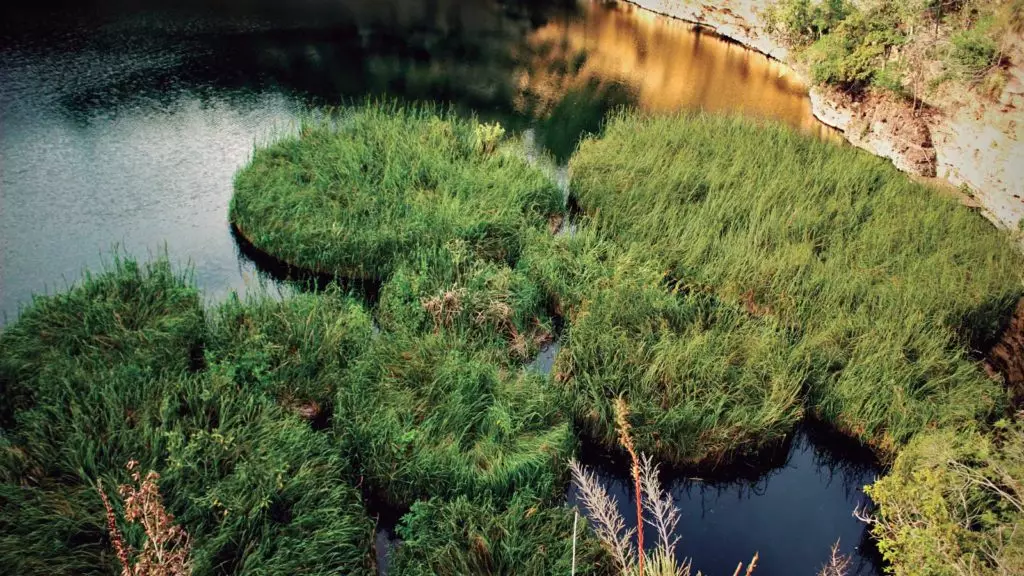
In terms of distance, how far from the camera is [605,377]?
253 inches

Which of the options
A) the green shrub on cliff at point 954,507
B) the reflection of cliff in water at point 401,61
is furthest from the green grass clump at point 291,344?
the reflection of cliff in water at point 401,61

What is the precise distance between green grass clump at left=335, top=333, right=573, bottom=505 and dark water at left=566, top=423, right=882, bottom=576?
613 mm

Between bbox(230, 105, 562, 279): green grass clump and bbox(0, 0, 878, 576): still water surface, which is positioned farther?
bbox(230, 105, 562, 279): green grass clump

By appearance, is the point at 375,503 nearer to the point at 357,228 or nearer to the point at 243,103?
the point at 357,228

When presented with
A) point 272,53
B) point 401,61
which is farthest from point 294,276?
point 401,61

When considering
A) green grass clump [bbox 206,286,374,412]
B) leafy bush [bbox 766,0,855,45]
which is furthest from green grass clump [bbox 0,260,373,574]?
leafy bush [bbox 766,0,855,45]

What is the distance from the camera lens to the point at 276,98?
1283 cm

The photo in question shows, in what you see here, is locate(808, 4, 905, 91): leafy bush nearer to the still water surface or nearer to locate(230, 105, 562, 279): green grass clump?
the still water surface

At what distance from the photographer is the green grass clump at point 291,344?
238 inches

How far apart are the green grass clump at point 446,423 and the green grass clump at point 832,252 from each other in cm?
290

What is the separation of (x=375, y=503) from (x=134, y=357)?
95.7 inches

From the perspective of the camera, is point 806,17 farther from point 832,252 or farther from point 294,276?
point 294,276

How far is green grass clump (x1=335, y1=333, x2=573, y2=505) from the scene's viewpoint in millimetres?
5391

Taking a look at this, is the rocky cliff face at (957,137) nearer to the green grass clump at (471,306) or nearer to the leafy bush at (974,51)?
the leafy bush at (974,51)
